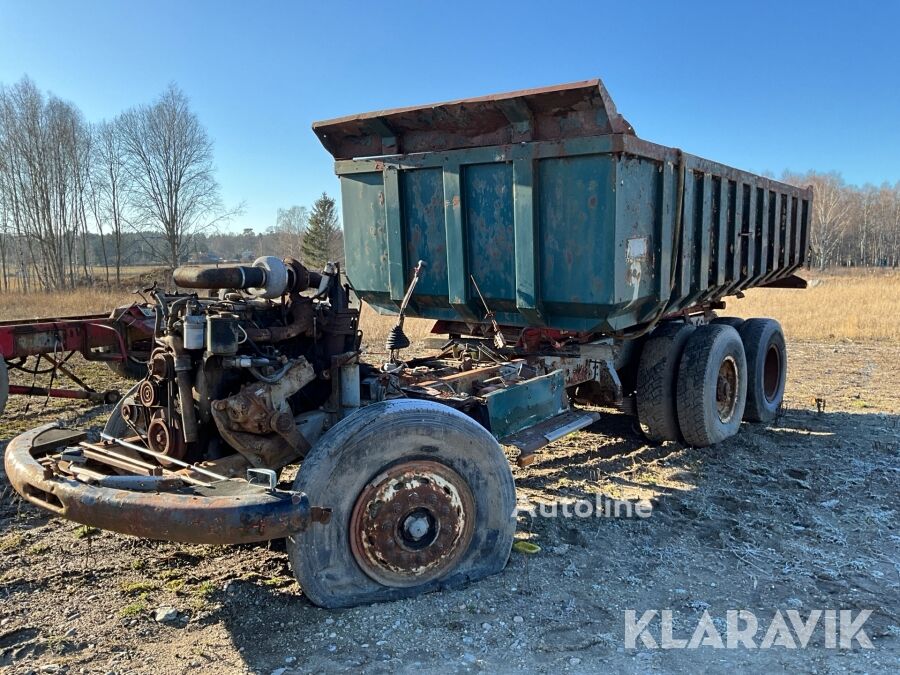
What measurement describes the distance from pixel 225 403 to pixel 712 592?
2657mm

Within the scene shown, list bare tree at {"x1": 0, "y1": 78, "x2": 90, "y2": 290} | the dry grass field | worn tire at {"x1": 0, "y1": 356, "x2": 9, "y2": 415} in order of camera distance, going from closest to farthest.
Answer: worn tire at {"x1": 0, "y1": 356, "x2": 9, "y2": 415} → the dry grass field → bare tree at {"x1": 0, "y1": 78, "x2": 90, "y2": 290}

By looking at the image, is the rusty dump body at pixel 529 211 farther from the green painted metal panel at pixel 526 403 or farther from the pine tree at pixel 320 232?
the pine tree at pixel 320 232

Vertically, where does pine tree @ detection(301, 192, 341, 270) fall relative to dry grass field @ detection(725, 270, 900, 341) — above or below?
above

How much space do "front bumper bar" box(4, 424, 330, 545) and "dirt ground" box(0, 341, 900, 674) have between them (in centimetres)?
58

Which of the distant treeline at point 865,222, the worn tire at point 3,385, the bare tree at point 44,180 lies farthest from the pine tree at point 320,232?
the distant treeline at point 865,222

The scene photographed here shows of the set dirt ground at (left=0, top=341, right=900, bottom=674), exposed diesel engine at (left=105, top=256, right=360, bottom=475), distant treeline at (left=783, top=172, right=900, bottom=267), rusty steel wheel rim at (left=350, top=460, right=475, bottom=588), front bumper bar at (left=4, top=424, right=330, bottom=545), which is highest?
distant treeline at (left=783, top=172, right=900, bottom=267)

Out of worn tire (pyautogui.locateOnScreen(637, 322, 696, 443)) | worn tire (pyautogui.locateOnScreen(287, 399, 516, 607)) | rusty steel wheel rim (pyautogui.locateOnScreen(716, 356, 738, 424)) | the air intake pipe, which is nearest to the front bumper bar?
worn tire (pyautogui.locateOnScreen(287, 399, 516, 607))

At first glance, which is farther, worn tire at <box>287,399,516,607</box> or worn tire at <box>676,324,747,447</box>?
worn tire at <box>676,324,747,447</box>

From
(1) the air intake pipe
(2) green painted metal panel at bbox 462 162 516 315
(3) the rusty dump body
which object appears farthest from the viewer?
(2) green painted metal panel at bbox 462 162 516 315

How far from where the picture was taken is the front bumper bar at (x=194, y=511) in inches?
103

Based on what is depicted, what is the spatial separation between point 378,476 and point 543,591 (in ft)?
3.51

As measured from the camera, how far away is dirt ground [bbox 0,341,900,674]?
280 cm

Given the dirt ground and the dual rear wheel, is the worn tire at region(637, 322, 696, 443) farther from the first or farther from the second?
the dirt ground

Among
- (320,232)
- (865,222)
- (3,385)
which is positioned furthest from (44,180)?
(865,222)
